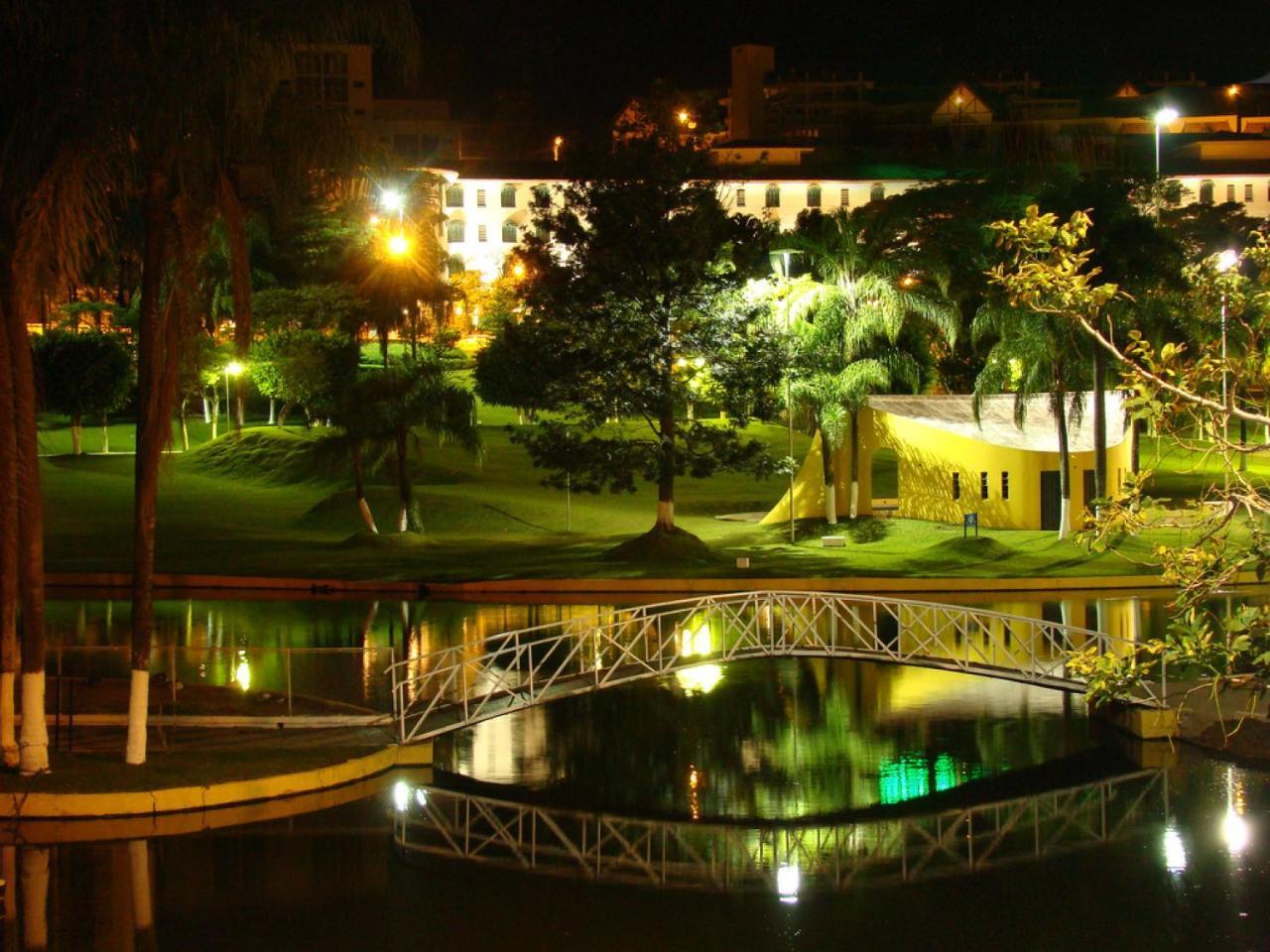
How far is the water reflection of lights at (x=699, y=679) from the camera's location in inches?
1147

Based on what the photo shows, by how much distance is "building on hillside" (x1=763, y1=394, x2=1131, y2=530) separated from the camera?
4991cm

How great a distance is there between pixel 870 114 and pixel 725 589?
113 meters

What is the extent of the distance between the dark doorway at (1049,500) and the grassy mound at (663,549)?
10707 mm

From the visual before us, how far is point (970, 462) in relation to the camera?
50938mm

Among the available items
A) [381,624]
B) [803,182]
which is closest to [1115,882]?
[381,624]

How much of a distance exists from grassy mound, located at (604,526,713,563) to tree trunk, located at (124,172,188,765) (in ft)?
87.5

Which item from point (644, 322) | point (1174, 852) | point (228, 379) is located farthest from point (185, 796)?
point (228, 379)

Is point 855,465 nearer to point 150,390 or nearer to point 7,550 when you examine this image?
point 150,390

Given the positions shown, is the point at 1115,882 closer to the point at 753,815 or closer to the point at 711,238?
the point at 753,815

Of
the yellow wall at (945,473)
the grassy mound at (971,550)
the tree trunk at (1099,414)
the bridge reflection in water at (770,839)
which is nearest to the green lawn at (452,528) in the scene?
the grassy mound at (971,550)

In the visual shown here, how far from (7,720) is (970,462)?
36.4 m

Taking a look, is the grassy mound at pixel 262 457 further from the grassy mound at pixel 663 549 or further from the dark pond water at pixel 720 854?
the dark pond water at pixel 720 854

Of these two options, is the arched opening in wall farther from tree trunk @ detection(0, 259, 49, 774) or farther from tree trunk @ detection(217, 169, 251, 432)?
tree trunk @ detection(0, 259, 49, 774)

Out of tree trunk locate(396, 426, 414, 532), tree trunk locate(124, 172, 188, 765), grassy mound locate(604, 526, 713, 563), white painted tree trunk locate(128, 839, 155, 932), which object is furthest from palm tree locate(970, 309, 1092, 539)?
white painted tree trunk locate(128, 839, 155, 932)
